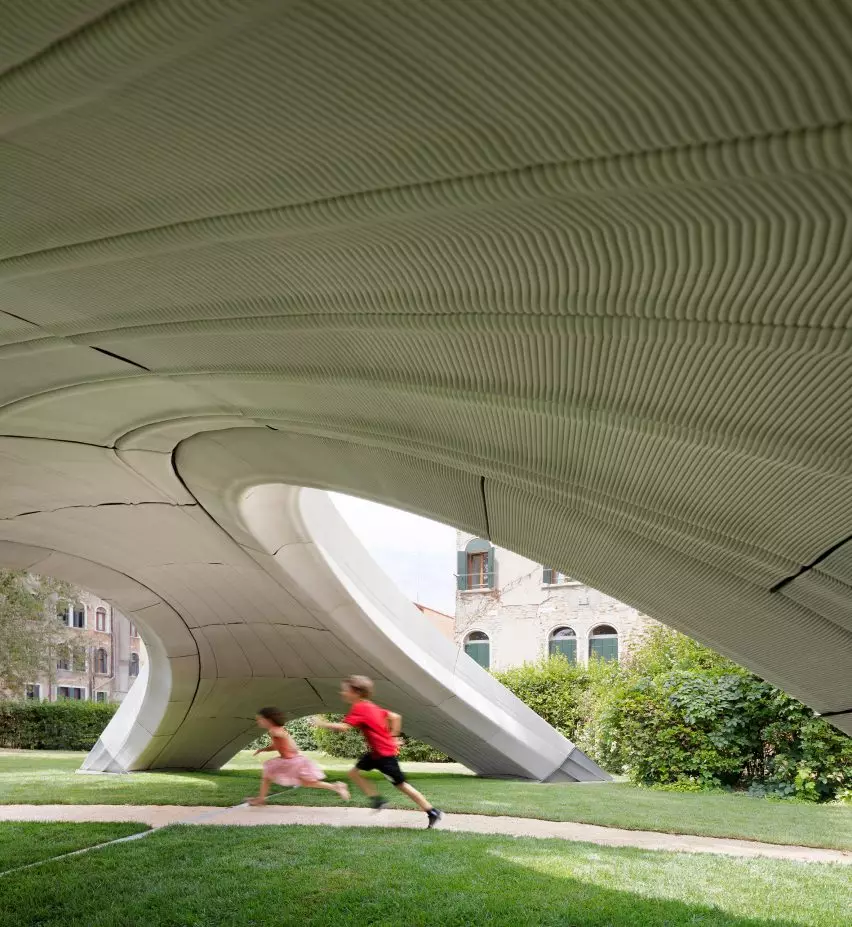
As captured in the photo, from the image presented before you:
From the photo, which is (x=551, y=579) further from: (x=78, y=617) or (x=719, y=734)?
(x=78, y=617)

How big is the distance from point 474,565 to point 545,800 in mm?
25027

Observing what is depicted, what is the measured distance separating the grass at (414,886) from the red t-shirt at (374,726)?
0.93 meters

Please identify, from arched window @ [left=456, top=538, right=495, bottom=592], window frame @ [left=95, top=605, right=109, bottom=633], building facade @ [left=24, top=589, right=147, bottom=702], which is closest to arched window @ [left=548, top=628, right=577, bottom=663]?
arched window @ [left=456, top=538, right=495, bottom=592]

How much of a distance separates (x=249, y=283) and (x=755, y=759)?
594 inches

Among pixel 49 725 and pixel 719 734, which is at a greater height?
pixel 719 734

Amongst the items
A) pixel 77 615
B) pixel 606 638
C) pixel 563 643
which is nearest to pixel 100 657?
pixel 77 615

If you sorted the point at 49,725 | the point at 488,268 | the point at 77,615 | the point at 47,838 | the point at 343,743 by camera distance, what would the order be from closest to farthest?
the point at 488,268 < the point at 47,838 < the point at 343,743 < the point at 49,725 < the point at 77,615

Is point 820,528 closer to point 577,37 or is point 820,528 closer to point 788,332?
point 788,332

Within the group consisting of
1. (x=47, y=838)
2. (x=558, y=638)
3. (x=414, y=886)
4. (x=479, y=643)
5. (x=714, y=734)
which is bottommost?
(x=47, y=838)

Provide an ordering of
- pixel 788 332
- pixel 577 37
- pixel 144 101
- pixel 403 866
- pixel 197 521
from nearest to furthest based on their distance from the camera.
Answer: pixel 577 37 → pixel 144 101 → pixel 788 332 → pixel 403 866 → pixel 197 521

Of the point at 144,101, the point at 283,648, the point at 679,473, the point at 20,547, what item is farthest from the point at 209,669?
the point at 144,101

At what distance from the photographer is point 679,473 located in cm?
586

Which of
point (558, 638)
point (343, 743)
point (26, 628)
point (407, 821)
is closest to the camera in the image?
point (407, 821)

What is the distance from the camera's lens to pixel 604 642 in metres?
34.1
